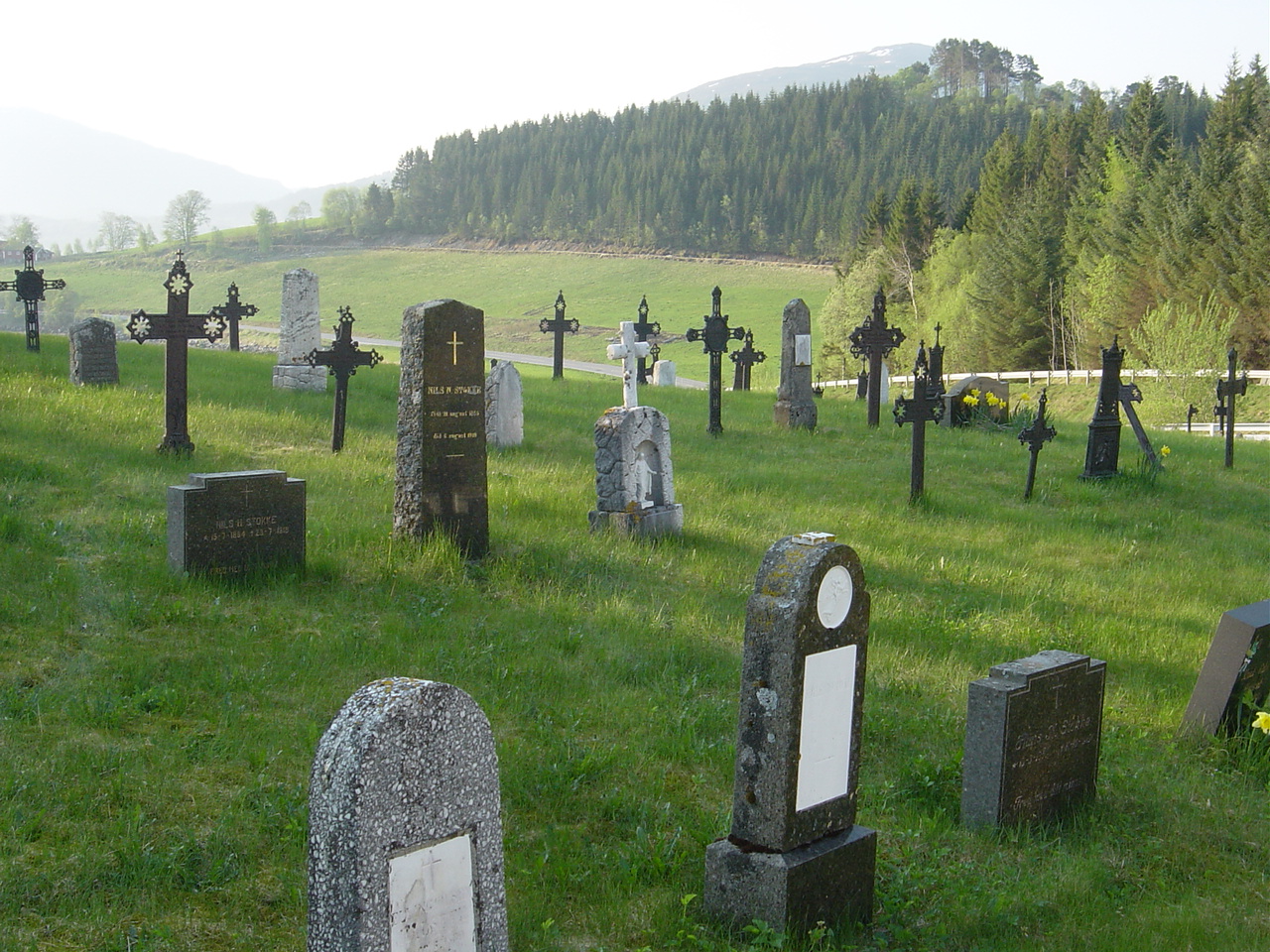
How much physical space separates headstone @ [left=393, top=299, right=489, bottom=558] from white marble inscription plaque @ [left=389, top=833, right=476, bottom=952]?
6651 millimetres

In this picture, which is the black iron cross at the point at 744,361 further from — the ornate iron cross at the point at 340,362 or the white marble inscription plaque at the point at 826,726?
the white marble inscription plaque at the point at 826,726

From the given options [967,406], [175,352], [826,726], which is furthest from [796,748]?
[967,406]

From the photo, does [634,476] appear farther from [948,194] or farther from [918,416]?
[948,194]

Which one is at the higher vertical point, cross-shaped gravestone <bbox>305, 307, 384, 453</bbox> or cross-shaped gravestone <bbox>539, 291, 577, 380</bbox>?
cross-shaped gravestone <bbox>539, 291, 577, 380</bbox>

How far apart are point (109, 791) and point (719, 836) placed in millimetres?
2797

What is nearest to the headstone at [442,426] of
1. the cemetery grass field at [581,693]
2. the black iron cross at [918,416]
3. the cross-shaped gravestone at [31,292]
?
the cemetery grass field at [581,693]

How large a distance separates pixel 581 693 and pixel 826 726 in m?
2.62

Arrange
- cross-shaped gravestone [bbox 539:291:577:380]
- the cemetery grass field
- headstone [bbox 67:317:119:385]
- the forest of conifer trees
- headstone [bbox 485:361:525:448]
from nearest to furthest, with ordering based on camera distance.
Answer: the cemetery grass field < headstone [bbox 485:361:525:448] < headstone [bbox 67:317:119:385] < cross-shaped gravestone [bbox 539:291:577:380] < the forest of conifer trees

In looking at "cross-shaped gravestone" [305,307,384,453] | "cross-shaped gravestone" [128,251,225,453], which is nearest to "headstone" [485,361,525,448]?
"cross-shaped gravestone" [305,307,384,453]

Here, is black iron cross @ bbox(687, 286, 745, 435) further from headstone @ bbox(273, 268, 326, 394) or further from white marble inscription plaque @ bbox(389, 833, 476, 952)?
white marble inscription plaque @ bbox(389, 833, 476, 952)

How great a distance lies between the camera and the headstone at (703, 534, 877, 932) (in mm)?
4332

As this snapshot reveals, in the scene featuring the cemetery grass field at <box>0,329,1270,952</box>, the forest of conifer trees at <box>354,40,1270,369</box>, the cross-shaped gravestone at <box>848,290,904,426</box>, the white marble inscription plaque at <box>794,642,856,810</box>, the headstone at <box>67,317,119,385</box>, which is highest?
the forest of conifer trees at <box>354,40,1270,369</box>

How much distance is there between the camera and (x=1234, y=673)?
6559 millimetres

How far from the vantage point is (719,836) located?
5.12 metres
